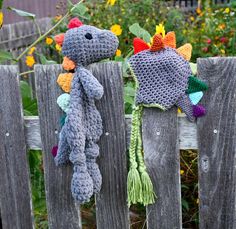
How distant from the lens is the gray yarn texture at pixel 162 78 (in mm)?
1733

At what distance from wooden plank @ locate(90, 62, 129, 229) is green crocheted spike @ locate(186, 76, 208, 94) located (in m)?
0.26

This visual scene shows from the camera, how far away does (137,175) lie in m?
1.85

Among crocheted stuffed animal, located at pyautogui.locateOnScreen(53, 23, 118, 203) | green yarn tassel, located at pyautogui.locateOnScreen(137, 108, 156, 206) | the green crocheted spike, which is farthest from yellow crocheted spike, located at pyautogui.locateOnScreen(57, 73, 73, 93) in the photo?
the green crocheted spike

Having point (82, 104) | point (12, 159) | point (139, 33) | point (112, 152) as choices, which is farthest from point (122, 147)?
point (139, 33)

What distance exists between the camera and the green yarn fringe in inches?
72.9

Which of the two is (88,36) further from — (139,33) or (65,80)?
(139,33)

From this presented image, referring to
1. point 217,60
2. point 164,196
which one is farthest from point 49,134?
point 217,60

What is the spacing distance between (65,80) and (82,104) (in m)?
0.12

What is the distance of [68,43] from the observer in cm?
175

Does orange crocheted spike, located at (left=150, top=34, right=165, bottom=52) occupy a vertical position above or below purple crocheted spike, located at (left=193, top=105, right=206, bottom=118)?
above

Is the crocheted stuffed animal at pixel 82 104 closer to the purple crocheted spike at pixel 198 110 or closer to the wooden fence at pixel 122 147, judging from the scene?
the wooden fence at pixel 122 147

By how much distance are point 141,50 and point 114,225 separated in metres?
0.72

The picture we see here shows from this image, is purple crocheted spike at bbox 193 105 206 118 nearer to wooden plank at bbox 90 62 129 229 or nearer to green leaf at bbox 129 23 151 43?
wooden plank at bbox 90 62 129 229

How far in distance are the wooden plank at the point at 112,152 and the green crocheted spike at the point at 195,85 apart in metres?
0.26
